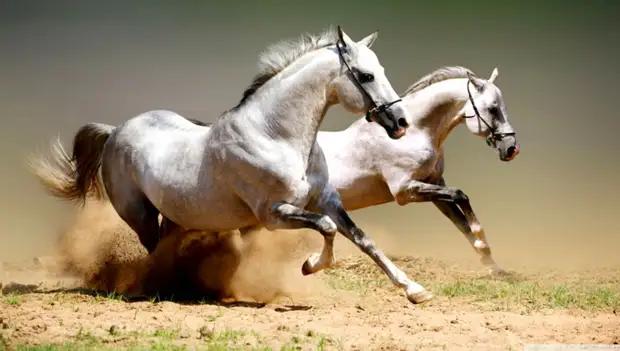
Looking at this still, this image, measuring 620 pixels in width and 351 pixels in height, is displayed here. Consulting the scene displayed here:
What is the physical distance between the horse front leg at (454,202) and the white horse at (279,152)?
158 centimetres

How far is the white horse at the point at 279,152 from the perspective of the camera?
5426 millimetres

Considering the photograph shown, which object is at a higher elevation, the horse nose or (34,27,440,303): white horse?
the horse nose

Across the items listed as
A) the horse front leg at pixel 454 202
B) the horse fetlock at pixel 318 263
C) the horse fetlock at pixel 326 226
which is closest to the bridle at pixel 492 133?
the horse front leg at pixel 454 202

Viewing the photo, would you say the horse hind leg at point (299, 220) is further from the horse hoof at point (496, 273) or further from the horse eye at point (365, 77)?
the horse hoof at point (496, 273)

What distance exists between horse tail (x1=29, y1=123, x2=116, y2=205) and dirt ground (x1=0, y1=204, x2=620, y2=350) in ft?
1.32

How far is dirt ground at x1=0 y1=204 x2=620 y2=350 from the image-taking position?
179 inches

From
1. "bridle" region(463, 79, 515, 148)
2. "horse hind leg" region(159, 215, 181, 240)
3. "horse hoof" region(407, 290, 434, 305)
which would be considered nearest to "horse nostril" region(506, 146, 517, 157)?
"bridle" region(463, 79, 515, 148)

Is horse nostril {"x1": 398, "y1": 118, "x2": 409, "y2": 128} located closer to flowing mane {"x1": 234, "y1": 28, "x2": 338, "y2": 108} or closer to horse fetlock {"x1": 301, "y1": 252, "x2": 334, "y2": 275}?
flowing mane {"x1": 234, "y1": 28, "x2": 338, "y2": 108}

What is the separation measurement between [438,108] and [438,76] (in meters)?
0.37

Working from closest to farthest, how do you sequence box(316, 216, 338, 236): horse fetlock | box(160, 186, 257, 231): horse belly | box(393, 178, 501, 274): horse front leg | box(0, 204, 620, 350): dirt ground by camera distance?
box(0, 204, 620, 350): dirt ground < box(316, 216, 338, 236): horse fetlock < box(160, 186, 257, 231): horse belly < box(393, 178, 501, 274): horse front leg

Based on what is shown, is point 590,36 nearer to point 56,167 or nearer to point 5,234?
point 56,167

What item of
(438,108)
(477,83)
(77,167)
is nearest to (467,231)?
(438,108)

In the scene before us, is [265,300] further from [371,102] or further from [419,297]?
[371,102]

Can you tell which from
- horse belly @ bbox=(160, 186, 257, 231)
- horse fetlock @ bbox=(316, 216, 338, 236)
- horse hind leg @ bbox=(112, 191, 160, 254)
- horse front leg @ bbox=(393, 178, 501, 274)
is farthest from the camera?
horse front leg @ bbox=(393, 178, 501, 274)
